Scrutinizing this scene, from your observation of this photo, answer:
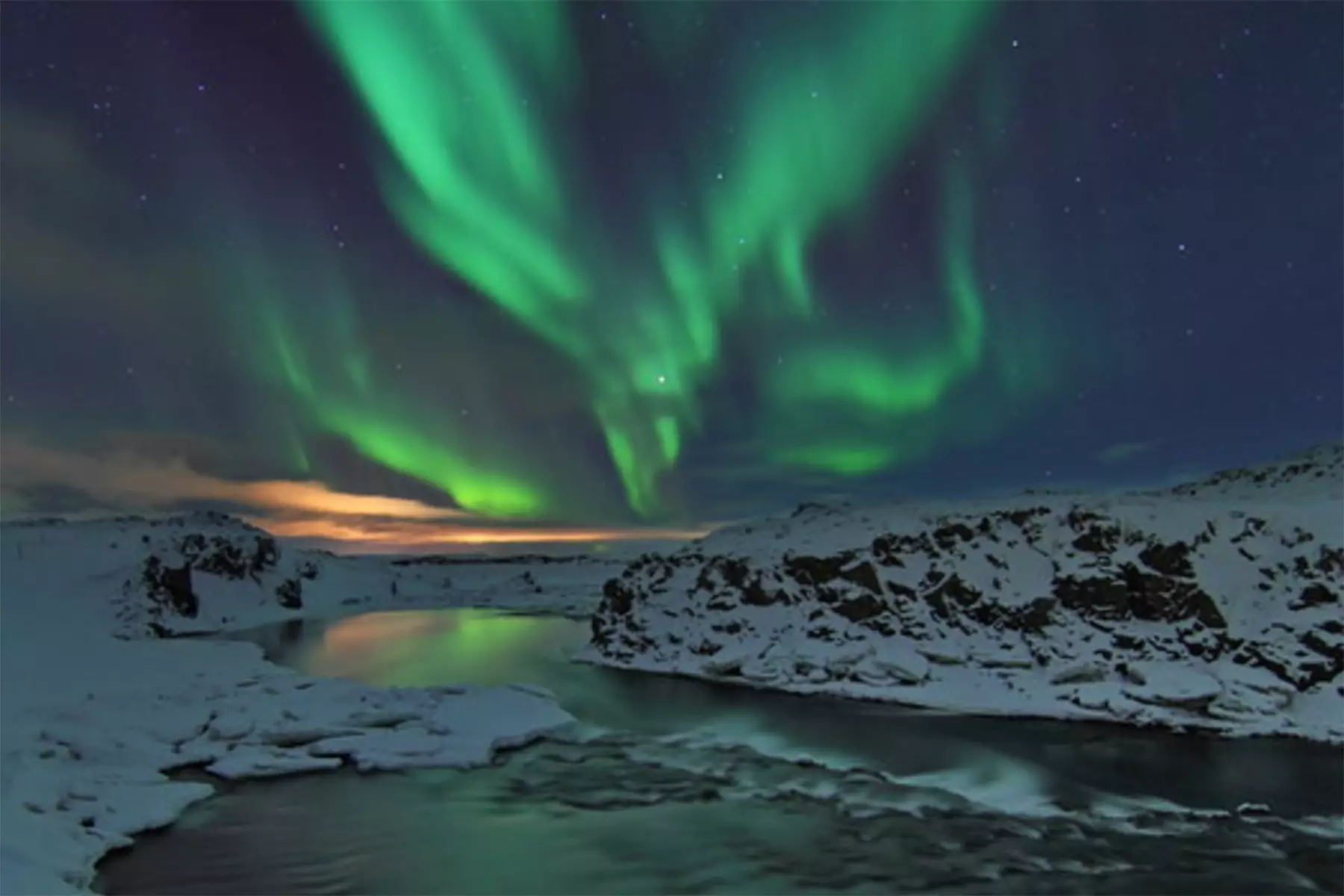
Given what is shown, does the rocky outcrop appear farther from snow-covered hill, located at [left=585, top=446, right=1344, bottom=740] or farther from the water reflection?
snow-covered hill, located at [left=585, top=446, right=1344, bottom=740]

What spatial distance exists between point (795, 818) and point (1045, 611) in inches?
753

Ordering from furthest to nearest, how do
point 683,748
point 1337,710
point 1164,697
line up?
1. point 1164,697
2. point 1337,710
3. point 683,748

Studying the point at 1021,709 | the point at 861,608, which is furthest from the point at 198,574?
the point at 1021,709

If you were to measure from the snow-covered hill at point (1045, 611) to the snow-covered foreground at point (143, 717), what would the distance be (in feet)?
40.5

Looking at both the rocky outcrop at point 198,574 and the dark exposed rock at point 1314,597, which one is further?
the rocky outcrop at point 198,574

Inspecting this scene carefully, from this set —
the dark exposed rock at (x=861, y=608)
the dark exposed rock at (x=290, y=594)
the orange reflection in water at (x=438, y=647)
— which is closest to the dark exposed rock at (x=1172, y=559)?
the dark exposed rock at (x=861, y=608)

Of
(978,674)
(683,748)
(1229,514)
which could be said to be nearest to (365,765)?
(683,748)

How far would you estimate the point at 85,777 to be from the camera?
17.1 meters

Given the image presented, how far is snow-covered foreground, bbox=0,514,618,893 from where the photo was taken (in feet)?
48.1

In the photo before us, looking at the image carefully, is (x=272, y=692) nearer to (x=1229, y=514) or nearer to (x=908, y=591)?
(x=908, y=591)

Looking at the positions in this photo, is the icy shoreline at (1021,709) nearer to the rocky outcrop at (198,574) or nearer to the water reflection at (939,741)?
the water reflection at (939,741)

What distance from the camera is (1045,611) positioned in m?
31.5

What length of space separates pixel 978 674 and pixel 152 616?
173 feet

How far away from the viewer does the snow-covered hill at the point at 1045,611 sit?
26.8m
